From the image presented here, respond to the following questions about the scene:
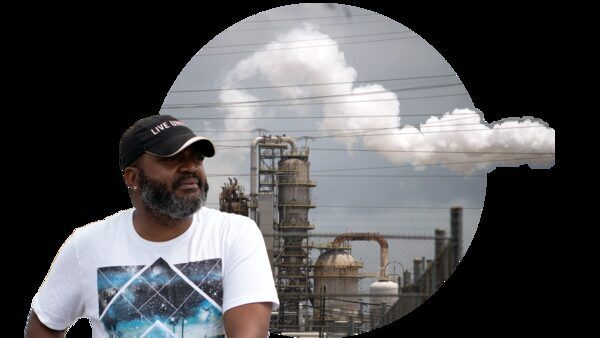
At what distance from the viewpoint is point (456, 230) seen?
8680 mm

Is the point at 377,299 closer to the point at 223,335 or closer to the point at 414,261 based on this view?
the point at 414,261

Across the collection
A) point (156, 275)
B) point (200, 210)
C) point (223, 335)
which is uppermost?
point (200, 210)

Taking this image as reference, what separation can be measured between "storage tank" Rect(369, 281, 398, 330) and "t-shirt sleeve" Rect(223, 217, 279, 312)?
261 inches

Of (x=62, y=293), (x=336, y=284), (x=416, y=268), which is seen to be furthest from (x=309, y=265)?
(x=62, y=293)

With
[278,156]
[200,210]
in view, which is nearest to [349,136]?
[278,156]

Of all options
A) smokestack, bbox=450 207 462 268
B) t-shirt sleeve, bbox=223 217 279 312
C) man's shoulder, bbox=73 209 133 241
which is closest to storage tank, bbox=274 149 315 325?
smokestack, bbox=450 207 462 268

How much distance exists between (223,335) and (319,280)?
24.8 feet

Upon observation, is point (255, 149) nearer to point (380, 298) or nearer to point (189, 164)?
point (380, 298)

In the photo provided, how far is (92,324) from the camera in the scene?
3.29 meters

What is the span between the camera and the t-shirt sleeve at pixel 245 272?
3.08m

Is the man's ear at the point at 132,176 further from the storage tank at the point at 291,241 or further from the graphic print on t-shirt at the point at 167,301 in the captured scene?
the storage tank at the point at 291,241

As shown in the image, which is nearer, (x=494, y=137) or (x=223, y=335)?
(x=223, y=335)

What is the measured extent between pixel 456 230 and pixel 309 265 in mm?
2334

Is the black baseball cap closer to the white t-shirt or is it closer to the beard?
the beard
